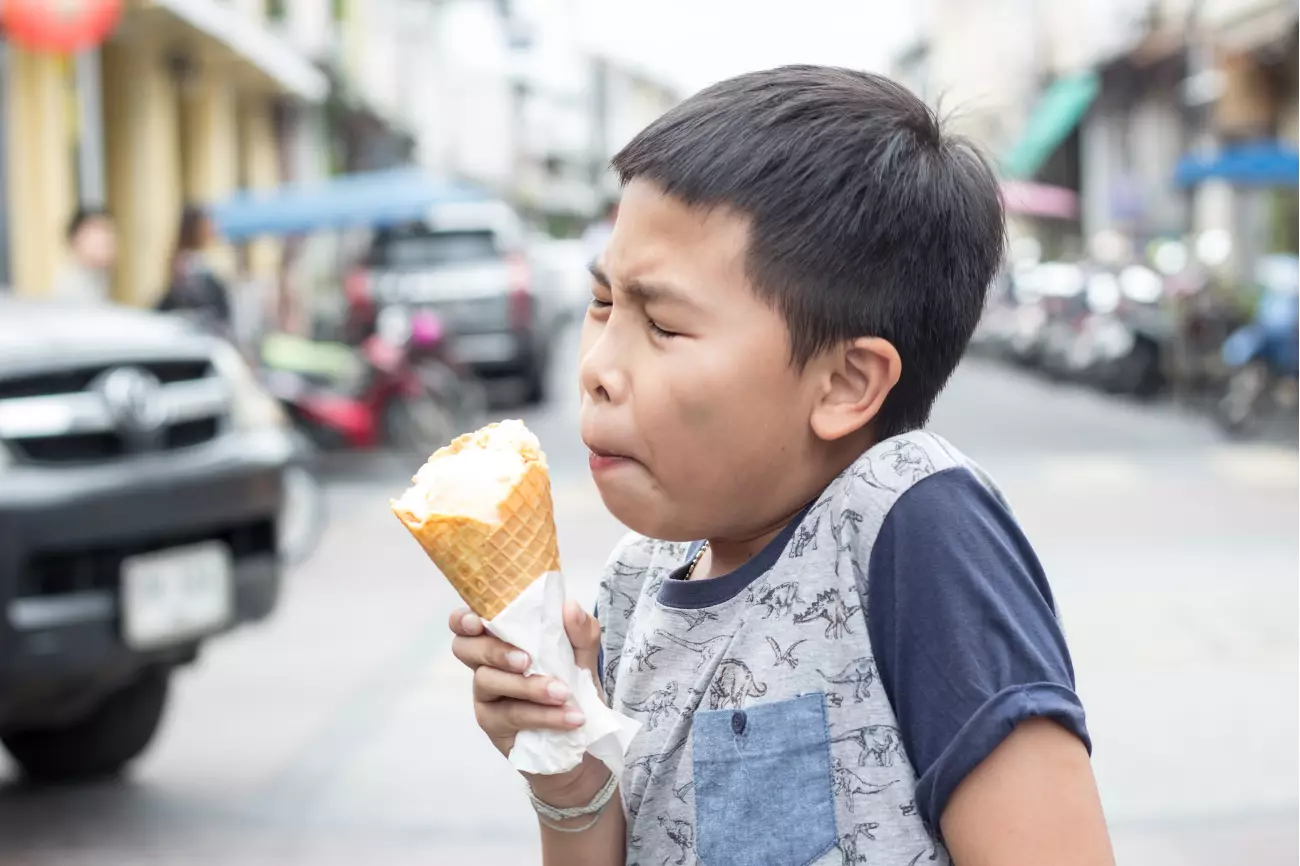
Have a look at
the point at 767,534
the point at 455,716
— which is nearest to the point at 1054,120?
the point at 455,716

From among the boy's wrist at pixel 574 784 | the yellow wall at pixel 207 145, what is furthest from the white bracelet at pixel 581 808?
the yellow wall at pixel 207 145

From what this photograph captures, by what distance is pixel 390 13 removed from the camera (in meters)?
41.3

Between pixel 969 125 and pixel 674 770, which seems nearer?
pixel 674 770

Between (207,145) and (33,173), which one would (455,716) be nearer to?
(33,173)

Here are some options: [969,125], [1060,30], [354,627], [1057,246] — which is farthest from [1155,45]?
[969,125]

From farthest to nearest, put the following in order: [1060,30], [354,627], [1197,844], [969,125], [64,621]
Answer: [1060,30] → [354,627] → [1197,844] → [64,621] → [969,125]

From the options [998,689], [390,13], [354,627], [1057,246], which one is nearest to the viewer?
[998,689]

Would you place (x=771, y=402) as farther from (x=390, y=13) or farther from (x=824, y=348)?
(x=390, y=13)

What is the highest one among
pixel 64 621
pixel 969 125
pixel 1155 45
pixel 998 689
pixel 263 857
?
pixel 1155 45

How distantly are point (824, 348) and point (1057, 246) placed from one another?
3350cm

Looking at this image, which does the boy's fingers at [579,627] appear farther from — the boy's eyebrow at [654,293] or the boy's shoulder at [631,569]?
the boy's eyebrow at [654,293]

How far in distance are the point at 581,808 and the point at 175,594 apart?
318 centimetres

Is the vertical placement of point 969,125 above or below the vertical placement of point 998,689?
above

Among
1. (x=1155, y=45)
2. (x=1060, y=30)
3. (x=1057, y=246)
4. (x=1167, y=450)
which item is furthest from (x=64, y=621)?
(x=1060, y=30)
